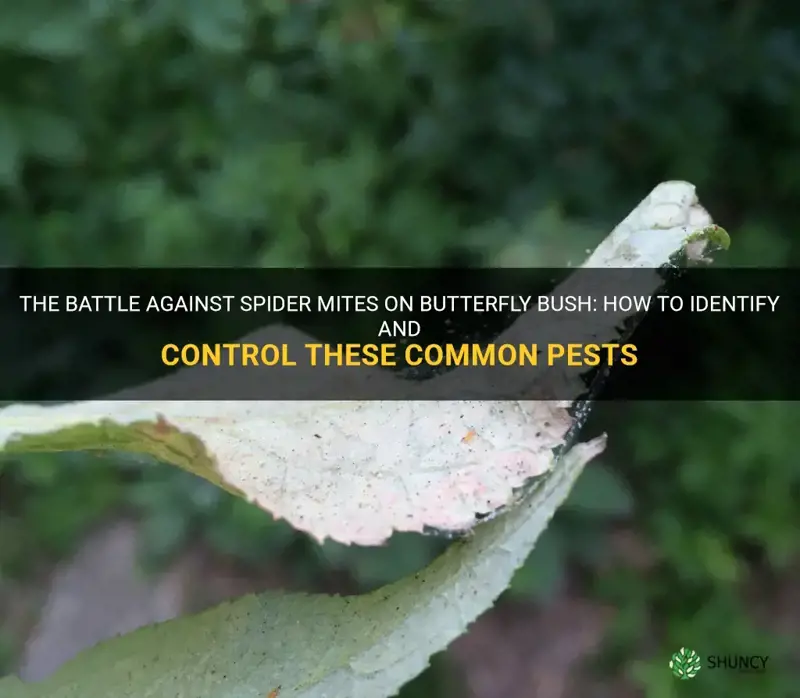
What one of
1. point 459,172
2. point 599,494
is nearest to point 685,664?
point 599,494

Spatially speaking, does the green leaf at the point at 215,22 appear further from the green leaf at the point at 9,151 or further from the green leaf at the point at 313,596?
the green leaf at the point at 313,596

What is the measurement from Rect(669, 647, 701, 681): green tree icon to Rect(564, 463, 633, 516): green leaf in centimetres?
18

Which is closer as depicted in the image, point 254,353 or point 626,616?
point 254,353

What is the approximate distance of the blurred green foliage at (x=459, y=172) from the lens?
0.94 metres

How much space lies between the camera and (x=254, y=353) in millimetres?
450

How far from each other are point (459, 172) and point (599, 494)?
456 mm

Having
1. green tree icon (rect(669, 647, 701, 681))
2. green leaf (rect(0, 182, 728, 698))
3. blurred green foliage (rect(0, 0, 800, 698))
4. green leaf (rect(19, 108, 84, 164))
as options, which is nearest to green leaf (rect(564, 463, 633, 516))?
blurred green foliage (rect(0, 0, 800, 698))

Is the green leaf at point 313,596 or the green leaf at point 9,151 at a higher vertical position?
the green leaf at point 313,596

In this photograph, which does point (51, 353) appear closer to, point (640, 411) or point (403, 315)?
point (403, 315)

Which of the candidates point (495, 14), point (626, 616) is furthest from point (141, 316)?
point (626, 616)

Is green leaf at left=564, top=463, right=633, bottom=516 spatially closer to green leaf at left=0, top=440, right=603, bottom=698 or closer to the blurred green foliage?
the blurred green foliage

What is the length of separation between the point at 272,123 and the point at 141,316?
0.32 m

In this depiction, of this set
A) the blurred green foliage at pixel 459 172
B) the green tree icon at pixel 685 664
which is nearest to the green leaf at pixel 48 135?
the blurred green foliage at pixel 459 172

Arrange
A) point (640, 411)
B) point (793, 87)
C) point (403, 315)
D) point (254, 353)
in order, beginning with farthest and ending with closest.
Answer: point (640, 411)
point (793, 87)
point (403, 315)
point (254, 353)
